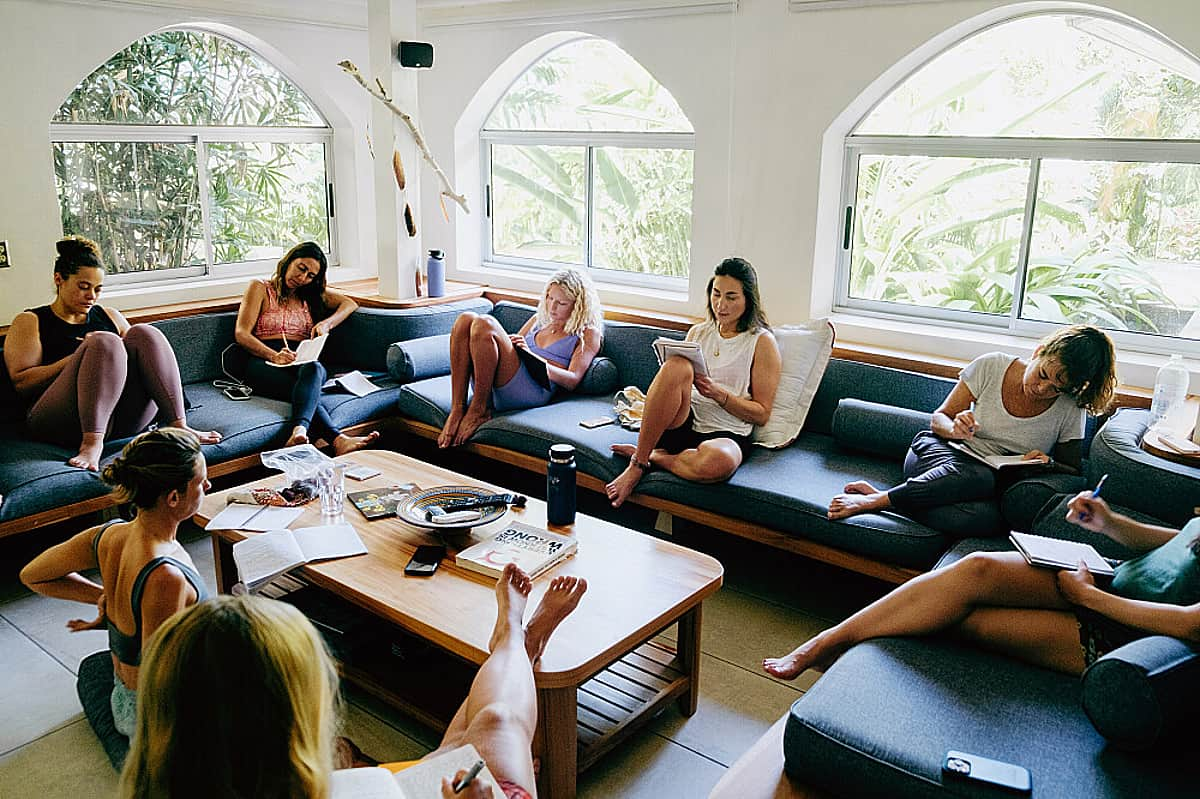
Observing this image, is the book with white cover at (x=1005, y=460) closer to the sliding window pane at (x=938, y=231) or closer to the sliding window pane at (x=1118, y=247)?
the sliding window pane at (x=1118, y=247)

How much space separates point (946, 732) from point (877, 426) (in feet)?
5.88

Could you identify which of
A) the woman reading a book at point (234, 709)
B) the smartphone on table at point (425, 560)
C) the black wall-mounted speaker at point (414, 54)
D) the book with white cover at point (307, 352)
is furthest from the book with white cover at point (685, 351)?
the woman reading a book at point (234, 709)

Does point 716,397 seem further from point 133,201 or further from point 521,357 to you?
point 133,201

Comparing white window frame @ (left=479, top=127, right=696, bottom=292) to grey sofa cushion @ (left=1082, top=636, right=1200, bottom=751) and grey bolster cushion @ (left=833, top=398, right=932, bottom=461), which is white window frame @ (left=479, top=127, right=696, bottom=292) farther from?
grey sofa cushion @ (left=1082, top=636, right=1200, bottom=751)

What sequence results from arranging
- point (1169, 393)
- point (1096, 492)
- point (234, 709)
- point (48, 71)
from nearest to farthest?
point (234, 709) → point (1096, 492) → point (1169, 393) → point (48, 71)

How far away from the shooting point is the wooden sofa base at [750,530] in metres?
3.01

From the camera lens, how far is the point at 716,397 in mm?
3604

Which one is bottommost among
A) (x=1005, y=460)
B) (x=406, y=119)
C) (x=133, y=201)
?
(x=1005, y=460)

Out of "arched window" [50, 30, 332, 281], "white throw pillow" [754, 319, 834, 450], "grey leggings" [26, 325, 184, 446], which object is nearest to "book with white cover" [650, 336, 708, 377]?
"white throw pillow" [754, 319, 834, 450]

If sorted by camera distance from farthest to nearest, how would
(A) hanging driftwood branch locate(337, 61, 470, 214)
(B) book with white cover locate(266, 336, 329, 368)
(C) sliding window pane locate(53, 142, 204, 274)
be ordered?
(A) hanging driftwood branch locate(337, 61, 470, 214)
(C) sliding window pane locate(53, 142, 204, 274)
(B) book with white cover locate(266, 336, 329, 368)

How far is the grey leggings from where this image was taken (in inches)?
138

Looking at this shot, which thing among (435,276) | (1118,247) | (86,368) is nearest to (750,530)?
(1118,247)

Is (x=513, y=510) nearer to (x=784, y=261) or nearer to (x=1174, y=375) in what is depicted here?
(x=784, y=261)

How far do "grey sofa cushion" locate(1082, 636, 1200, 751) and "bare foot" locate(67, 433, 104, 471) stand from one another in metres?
3.25
